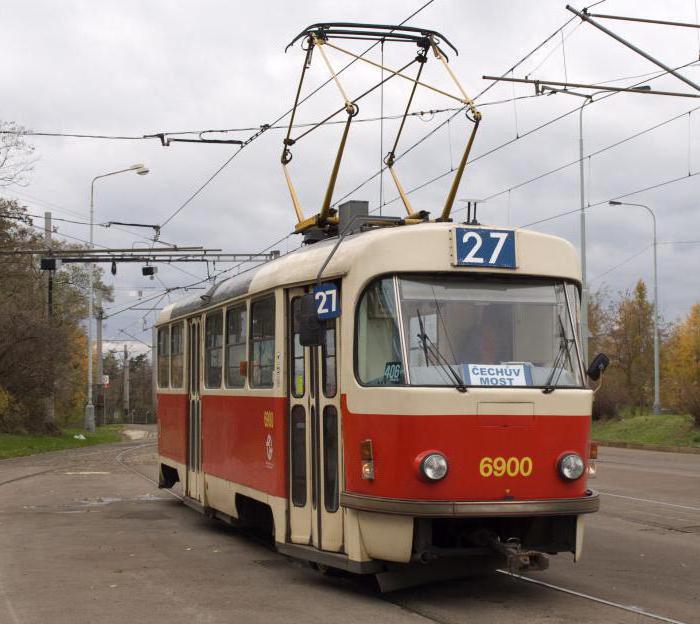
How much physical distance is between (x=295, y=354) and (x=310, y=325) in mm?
1151

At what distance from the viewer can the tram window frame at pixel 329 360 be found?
888 cm

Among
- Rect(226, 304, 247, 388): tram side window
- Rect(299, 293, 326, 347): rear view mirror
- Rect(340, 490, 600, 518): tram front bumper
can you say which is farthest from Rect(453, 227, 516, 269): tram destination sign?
Rect(226, 304, 247, 388): tram side window

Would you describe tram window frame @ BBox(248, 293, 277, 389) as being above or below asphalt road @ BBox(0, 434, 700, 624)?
above

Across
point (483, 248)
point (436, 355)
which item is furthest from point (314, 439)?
point (483, 248)

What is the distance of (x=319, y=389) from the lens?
9.16 metres

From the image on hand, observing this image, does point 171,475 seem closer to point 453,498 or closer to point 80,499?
point 80,499

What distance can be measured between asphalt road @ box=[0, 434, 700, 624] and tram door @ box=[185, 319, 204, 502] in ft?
1.85

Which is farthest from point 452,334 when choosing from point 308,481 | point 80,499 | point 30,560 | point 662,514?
point 80,499

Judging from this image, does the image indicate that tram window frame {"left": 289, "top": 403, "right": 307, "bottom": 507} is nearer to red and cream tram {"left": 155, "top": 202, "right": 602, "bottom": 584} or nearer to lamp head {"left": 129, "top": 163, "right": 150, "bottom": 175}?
red and cream tram {"left": 155, "top": 202, "right": 602, "bottom": 584}

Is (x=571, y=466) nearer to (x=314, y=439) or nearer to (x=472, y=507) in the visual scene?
(x=472, y=507)

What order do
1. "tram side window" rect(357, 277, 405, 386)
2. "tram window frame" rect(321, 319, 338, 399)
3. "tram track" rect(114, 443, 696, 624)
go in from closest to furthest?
"tram track" rect(114, 443, 696, 624)
"tram side window" rect(357, 277, 405, 386)
"tram window frame" rect(321, 319, 338, 399)

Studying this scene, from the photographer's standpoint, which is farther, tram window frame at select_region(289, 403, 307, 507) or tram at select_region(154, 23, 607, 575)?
tram window frame at select_region(289, 403, 307, 507)

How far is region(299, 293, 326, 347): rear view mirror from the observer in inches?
338

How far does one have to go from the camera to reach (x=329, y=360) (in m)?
9.05
